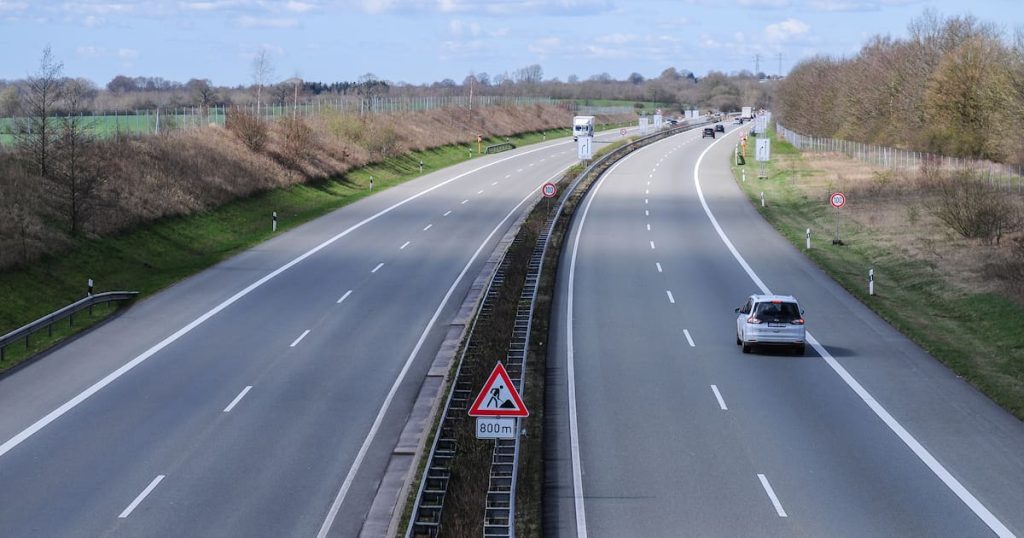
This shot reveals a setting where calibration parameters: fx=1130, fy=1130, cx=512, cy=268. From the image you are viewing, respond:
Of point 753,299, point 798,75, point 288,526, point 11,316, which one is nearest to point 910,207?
point 753,299

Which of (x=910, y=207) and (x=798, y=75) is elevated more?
(x=798, y=75)

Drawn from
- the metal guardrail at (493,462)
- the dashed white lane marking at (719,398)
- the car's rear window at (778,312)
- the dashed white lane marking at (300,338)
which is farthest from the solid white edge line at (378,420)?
the car's rear window at (778,312)

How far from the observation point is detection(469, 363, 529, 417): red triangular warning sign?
16.0m

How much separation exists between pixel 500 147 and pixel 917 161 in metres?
43.4

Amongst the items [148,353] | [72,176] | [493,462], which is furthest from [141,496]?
[72,176]

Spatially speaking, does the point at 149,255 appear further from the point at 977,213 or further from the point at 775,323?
the point at 977,213

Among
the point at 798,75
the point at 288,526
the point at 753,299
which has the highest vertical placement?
the point at 798,75

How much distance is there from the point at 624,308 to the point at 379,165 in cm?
5024

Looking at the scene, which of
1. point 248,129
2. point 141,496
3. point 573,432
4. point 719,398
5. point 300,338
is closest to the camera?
point 141,496

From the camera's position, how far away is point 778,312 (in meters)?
27.0

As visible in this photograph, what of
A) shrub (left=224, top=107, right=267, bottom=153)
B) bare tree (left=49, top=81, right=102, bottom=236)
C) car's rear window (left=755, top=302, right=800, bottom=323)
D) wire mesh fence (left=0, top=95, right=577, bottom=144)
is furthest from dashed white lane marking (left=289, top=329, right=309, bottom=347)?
shrub (left=224, top=107, right=267, bottom=153)

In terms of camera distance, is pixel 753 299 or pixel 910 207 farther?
pixel 910 207

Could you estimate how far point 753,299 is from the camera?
1078 inches

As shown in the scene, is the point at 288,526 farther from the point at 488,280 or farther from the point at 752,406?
the point at 488,280
